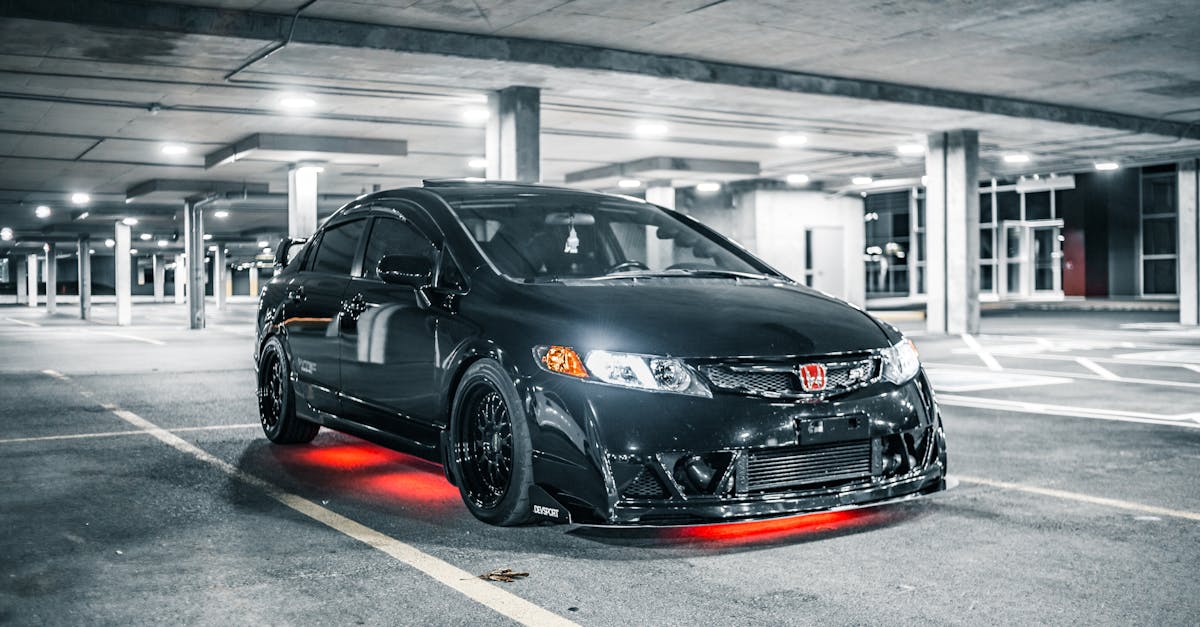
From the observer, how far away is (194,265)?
106ft

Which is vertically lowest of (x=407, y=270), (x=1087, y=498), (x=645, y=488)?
(x=1087, y=498)

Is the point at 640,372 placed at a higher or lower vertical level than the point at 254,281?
lower

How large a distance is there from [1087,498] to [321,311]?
163 inches

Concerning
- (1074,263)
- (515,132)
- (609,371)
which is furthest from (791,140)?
(1074,263)

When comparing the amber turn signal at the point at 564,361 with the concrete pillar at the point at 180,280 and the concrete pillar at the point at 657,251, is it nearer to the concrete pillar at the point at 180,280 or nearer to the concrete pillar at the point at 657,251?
the concrete pillar at the point at 657,251

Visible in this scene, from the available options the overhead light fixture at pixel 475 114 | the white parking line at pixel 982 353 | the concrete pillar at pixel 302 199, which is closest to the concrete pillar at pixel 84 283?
the concrete pillar at pixel 302 199

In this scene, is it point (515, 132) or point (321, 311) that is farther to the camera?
point (515, 132)

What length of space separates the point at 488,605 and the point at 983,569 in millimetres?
1833

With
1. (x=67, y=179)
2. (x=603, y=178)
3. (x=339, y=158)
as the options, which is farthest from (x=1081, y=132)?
(x=67, y=179)

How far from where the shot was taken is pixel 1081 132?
2291 centimetres

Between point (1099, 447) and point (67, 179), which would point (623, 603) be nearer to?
point (1099, 447)

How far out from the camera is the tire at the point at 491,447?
4.73 m

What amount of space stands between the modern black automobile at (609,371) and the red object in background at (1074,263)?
149ft

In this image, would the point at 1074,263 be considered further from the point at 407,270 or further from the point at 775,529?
the point at 407,270
